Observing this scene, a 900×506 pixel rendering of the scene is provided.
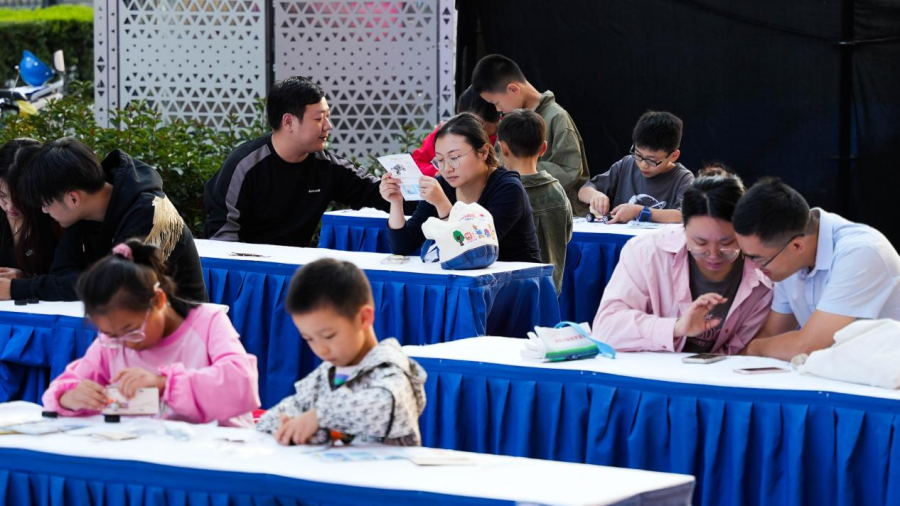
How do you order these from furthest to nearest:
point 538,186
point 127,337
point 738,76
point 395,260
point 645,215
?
point 738,76
point 645,215
point 538,186
point 395,260
point 127,337

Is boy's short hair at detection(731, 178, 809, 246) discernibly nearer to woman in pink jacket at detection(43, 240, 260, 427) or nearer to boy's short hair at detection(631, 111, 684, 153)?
woman in pink jacket at detection(43, 240, 260, 427)

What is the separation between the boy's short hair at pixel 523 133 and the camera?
560 cm

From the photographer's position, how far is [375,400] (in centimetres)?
269

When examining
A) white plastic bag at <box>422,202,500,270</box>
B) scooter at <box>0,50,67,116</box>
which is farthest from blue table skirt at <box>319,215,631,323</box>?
scooter at <box>0,50,67,116</box>

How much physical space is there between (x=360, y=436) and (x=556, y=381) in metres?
0.91

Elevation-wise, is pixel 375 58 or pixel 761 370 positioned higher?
pixel 375 58

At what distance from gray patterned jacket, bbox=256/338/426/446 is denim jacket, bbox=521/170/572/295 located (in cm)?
282

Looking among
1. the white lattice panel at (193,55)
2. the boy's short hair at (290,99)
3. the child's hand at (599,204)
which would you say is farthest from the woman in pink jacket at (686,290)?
the white lattice panel at (193,55)

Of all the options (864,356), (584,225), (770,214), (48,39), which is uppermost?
(48,39)

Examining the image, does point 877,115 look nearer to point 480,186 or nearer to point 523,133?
point 523,133

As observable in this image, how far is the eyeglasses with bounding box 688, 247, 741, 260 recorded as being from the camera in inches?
145

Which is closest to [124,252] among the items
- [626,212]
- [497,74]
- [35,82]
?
[626,212]

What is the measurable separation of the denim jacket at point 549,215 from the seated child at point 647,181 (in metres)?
0.86

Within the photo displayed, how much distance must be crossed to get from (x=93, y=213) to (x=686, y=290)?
194cm
